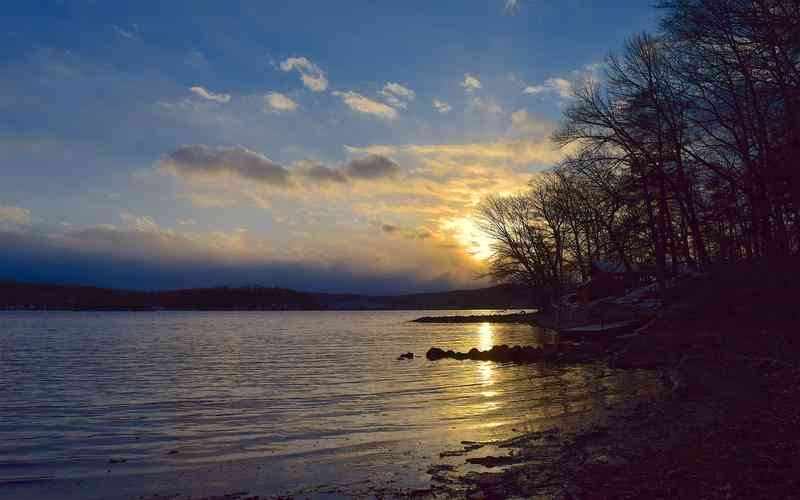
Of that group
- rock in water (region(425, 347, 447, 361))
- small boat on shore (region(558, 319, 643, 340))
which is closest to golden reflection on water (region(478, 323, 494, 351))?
rock in water (region(425, 347, 447, 361))

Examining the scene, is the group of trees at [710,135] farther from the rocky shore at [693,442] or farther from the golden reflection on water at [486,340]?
the golden reflection on water at [486,340]

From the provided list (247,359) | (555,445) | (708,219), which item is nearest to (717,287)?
(708,219)

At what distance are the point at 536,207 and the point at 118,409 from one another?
5165 cm

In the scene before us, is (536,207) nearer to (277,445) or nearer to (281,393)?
(281,393)

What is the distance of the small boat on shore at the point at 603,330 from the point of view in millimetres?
31027

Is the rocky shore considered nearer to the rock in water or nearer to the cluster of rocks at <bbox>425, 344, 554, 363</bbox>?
the cluster of rocks at <bbox>425, 344, 554, 363</bbox>

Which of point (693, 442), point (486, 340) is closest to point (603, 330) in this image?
point (486, 340)

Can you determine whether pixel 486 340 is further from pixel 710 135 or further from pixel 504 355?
pixel 710 135

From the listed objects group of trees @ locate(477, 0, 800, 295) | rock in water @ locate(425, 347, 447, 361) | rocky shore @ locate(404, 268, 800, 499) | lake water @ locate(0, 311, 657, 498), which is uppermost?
group of trees @ locate(477, 0, 800, 295)

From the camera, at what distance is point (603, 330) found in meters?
32.8

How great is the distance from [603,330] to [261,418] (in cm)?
2488

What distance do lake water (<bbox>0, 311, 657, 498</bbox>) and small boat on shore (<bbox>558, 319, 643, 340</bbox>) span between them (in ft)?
31.4

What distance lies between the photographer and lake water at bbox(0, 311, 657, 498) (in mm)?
8469

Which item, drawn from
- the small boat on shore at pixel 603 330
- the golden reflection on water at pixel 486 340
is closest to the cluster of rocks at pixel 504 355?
the golden reflection on water at pixel 486 340
